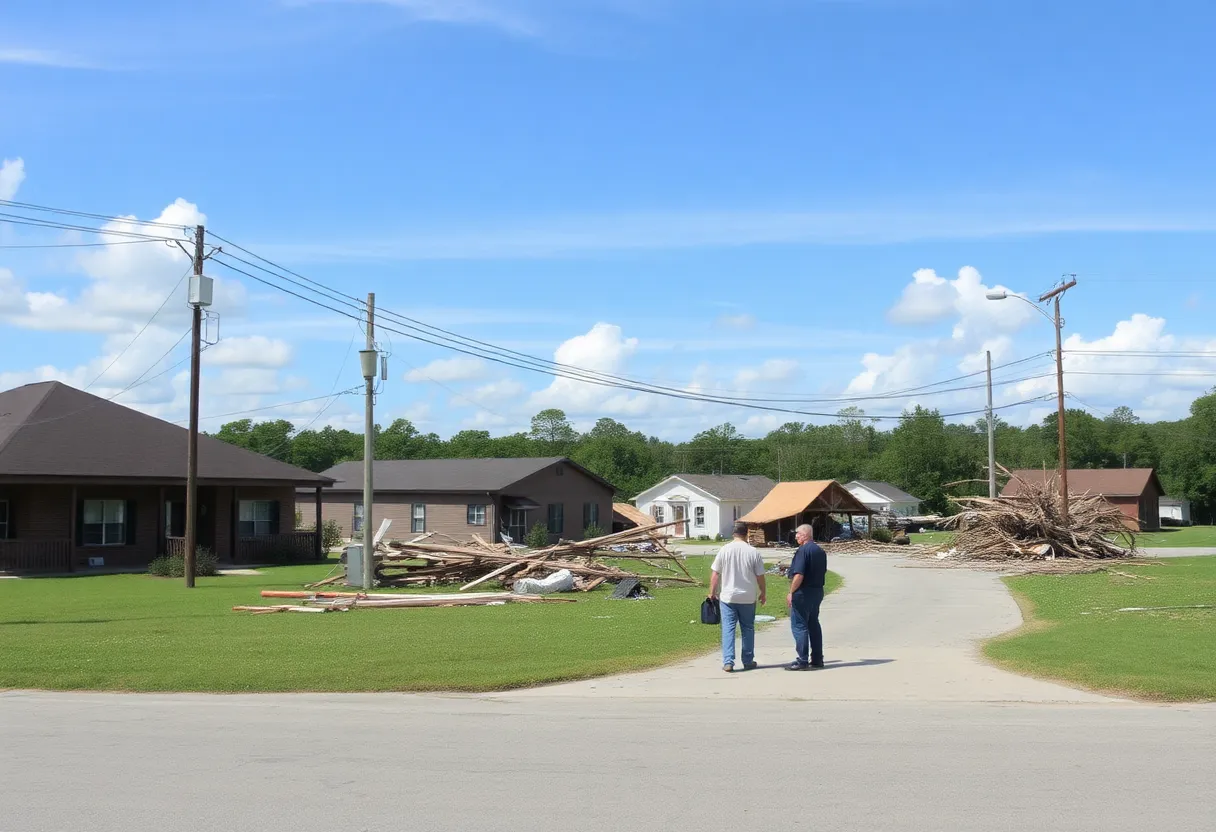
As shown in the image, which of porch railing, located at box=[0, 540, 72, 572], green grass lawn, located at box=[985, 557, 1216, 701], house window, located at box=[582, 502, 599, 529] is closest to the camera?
green grass lawn, located at box=[985, 557, 1216, 701]

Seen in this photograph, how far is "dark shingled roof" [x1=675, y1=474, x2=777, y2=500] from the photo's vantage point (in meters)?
75.4

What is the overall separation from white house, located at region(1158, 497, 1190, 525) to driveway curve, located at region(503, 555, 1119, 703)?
88267mm

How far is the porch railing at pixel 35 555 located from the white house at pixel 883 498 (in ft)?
215

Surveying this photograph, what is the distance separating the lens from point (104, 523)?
36688 mm

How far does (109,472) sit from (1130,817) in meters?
34.1

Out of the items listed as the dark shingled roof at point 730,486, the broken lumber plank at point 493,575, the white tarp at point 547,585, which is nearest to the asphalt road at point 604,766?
the white tarp at point 547,585

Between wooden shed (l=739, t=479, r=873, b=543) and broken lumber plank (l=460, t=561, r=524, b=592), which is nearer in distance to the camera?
broken lumber plank (l=460, t=561, r=524, b=592)

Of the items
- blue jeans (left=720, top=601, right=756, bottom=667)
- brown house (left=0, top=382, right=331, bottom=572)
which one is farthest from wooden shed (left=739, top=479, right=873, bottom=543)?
blue jeans (left=720, top=601, right=756, bottom=667)

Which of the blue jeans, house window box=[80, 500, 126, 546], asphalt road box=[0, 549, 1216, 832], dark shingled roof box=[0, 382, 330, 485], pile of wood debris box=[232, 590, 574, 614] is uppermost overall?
dark shingled roof box=[0, 382, 330, 485]

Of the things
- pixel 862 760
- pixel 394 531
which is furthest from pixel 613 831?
pixel 394 531

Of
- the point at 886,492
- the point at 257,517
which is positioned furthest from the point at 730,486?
the point at 257,517

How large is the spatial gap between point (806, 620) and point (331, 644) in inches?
284

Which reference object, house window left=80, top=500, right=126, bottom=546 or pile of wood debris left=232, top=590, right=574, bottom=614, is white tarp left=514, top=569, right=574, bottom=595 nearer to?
pile of wood debris left=232, top=590, right=574, bottom=614

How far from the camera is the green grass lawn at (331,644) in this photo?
13.5m
